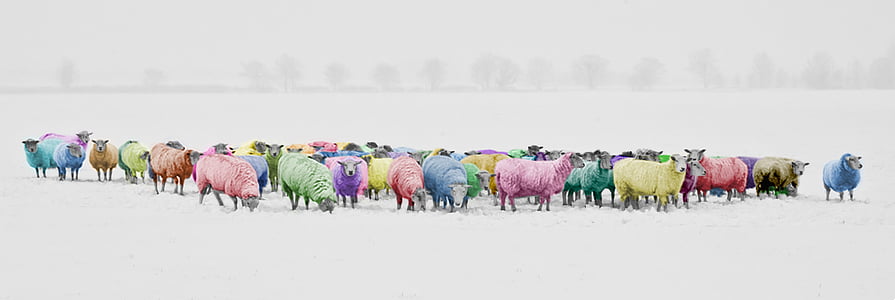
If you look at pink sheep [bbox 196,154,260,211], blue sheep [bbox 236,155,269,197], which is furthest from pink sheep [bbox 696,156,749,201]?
blue sheep [bbox 236,155,269,197]

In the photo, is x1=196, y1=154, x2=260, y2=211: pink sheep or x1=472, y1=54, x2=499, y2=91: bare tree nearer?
x1=196, y1=154, x2=260, y2=211: pink sheep

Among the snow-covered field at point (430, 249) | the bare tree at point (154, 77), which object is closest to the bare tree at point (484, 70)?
the bare tree at point (154, 77)

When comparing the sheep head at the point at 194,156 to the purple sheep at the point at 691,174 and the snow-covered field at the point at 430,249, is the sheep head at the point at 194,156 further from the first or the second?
the purple sheep at the point at 691,174

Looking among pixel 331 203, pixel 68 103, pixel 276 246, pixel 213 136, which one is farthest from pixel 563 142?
pixel 68 103

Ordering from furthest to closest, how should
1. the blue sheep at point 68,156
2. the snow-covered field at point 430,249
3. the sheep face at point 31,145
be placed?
1. the sheep face at point 31,145
2. the blue sheep at point 68,156
3. the snow-covered field at point 430,249

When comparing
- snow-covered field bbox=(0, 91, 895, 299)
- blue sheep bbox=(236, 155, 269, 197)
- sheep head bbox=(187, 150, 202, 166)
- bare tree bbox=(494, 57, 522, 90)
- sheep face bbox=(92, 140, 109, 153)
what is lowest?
snow-covered field bbox=(0, 91, 895, 299)

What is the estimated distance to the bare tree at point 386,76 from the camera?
117m

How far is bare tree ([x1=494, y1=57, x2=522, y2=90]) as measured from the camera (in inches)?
4304

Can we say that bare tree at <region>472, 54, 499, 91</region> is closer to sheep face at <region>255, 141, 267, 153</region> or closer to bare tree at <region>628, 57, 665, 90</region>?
bare tree at <region>628, 57, 665, 90</region>

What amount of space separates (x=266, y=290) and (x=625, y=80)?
130308 millimetres

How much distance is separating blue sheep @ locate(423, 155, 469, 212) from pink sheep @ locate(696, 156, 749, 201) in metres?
6.91

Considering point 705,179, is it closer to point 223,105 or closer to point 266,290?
point 266,290

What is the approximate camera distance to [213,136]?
49.2 metres

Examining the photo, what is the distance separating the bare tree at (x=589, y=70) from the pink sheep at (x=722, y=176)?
94.5 m
